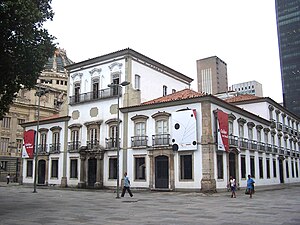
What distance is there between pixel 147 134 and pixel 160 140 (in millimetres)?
1611

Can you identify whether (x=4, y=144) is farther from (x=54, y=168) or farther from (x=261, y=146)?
(x=261, y=146)

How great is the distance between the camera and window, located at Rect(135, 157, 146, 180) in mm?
30477

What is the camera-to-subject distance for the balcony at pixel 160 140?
94.6ft

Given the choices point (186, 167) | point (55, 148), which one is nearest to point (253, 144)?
point (186, 167)

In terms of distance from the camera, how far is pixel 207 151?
87.9ft

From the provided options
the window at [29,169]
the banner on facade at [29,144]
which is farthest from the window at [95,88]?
the window at [29,169]

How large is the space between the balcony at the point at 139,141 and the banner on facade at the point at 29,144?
1468cm

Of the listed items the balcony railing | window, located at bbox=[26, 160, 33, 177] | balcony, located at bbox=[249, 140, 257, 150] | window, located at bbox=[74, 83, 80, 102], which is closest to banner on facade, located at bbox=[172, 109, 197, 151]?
balcony, located at bbox=[249, 140, 257, 150]

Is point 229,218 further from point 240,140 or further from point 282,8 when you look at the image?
point 282,8

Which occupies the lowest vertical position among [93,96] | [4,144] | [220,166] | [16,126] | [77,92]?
[220,166]

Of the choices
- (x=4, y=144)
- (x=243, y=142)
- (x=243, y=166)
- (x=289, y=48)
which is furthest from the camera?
(x=289, y=48)

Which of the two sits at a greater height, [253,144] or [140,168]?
[253,144]

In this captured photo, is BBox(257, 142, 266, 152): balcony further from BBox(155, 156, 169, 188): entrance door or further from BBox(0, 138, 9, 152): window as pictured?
BBox(0, 138, 9, 152): window

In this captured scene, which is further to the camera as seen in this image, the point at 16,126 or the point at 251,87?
the point at 251,87
